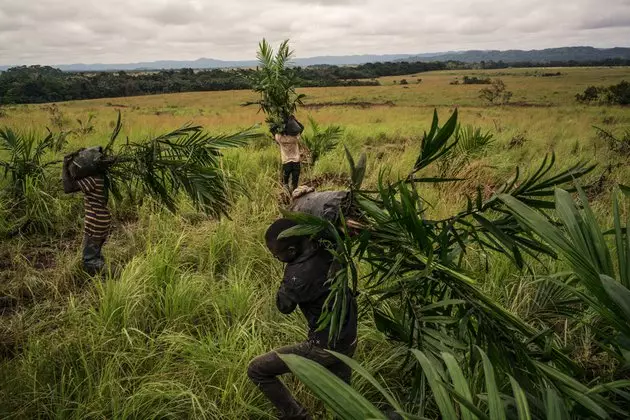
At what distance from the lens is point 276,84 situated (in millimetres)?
5676

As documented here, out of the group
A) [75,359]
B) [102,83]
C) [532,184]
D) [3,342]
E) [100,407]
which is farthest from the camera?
[102,83]

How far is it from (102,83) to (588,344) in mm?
40186

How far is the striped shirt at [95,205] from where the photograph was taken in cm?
325

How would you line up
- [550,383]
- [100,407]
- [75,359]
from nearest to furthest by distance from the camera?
[550,383]
[100,407]
[75,359]

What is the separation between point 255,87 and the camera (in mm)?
5852

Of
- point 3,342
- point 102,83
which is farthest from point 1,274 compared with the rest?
point 102,83

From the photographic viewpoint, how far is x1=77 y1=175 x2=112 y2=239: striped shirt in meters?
3.25

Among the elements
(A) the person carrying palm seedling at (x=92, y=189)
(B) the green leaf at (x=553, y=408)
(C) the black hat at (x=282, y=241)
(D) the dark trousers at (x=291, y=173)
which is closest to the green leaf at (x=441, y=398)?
(B) the green leaf at (x=553, y=408)

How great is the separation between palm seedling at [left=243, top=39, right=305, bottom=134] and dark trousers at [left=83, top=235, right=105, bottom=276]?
2.92 meters

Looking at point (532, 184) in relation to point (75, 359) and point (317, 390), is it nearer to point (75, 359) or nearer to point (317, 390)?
point (317, 390)

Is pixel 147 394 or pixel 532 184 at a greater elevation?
pixel 532 184

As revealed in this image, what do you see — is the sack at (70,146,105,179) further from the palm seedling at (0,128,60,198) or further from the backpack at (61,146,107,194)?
the palm seedling at (0,128,60,198)

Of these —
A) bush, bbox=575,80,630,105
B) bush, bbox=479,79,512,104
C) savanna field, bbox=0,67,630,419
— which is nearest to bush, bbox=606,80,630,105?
bush, bbox=575,80,630,105

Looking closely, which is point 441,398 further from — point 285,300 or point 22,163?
point 22,163
